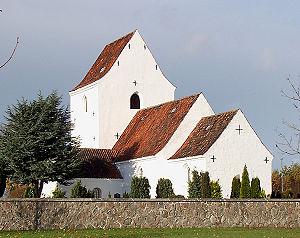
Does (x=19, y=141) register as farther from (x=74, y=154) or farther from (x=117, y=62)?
(x=117, y=62)

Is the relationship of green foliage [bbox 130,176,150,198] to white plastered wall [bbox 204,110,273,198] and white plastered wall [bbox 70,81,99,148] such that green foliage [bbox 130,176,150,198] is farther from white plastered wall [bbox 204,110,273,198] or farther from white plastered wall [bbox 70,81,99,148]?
white plastered wall [bbox 70,81,99,148]

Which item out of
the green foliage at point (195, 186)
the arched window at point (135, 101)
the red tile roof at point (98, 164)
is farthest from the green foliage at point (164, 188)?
the arched window at point (135, 101)

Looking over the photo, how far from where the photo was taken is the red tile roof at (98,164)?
148 feet

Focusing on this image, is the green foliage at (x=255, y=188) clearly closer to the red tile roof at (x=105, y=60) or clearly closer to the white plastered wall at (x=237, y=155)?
the white plastered wall at (x=237, y=155)

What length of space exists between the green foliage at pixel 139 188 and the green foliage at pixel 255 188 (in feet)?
24.2

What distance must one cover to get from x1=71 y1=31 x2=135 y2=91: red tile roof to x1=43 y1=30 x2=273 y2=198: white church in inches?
4.8

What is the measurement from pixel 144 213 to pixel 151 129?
60.0 ft

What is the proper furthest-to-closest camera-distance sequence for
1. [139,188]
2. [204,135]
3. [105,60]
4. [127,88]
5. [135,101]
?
[105,60], [135,101], [127,88], [204,135], [139,188]

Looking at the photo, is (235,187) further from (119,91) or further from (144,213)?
(119,91)

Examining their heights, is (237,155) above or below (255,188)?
above

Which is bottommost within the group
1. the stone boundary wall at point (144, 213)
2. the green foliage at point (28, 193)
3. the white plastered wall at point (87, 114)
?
the stone boundary wall at point (144, 213)

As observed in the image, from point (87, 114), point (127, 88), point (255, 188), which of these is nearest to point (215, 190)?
point (255, 188)

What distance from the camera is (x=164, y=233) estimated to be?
2558 cm

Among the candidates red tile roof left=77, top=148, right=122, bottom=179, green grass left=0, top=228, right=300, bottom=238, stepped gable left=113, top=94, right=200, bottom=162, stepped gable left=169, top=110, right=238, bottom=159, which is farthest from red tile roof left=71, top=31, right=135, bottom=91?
green grass left=0, top=228, right=300, bottom=238
